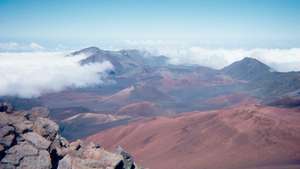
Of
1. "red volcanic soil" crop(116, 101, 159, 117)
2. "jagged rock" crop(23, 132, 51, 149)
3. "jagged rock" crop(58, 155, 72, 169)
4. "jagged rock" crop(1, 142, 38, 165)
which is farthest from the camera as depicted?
"red volcanic soil" crop(116, 101, 159, 117)

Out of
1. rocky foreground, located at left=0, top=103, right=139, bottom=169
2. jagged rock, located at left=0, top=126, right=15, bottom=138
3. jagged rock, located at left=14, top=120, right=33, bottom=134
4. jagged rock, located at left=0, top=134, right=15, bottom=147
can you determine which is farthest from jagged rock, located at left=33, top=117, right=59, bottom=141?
jagged rock, located at left=0, top=134, right=15, bottom=147

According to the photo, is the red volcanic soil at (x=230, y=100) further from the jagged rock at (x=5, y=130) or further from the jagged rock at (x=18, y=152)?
the jagged rock at (x=18, y=152)

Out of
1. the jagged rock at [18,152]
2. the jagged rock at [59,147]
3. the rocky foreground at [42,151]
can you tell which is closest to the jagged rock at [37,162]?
the rocky foreground at [42,151]

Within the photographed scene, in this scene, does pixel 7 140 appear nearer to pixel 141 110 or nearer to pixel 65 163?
pixel 65 163

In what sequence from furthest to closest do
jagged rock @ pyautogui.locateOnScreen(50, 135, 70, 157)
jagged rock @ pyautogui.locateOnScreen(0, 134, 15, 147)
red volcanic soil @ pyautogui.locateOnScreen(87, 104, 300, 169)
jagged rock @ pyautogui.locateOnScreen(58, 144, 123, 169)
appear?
1. red volcanic soil @ pyautogui.locateOnScreen(87, 104, 300, 169)
2. jagged rock @ pyautogui.locateOnScreen(50, 135, 70, 157)
3. jagged rock @ pyautogui.locateOnScreen(58, 144, 123, 169)
4. jagged rock @ pyautogui.locateOnScreen(0, 134, 15, 147)

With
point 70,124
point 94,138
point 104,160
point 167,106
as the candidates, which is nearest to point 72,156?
point 104,160

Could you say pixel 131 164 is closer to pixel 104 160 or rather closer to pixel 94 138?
pixel 104 160

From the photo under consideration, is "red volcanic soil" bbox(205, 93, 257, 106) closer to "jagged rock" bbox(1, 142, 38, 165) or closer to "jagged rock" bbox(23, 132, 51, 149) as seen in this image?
"jagged rock" bbox(23, 132, 51, 149)

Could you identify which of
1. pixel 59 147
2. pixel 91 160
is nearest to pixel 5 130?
pixel 59 147
